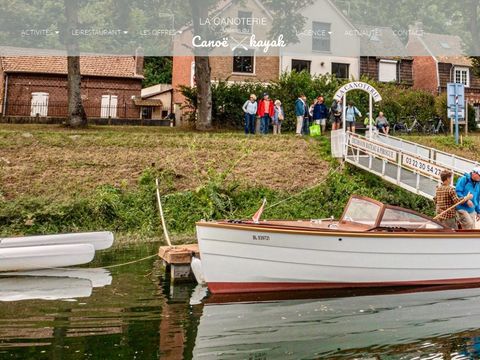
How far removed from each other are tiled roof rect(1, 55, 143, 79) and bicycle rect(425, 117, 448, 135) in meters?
20.1

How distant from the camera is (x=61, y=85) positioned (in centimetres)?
4038

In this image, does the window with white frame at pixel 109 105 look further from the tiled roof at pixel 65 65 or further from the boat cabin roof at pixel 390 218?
the boat cabin roof at pixel 390 218

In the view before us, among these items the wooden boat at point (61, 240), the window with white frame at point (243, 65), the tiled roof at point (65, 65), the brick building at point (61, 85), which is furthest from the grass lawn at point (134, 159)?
the window with white frame at point (243, 65)

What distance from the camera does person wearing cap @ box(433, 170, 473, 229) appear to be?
1244cm

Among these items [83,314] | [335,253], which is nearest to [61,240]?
[83,314]

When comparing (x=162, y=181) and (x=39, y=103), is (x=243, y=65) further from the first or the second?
(x=162, y=181)

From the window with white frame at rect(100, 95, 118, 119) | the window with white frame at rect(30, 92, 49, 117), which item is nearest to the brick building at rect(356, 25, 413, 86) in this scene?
the window with white frame at rect(100, 95, 118, 119)

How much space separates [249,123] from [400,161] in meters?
8.11

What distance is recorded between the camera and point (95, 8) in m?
23.0

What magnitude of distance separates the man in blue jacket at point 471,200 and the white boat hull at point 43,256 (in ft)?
26.0

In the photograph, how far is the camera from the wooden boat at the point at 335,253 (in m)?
10.8

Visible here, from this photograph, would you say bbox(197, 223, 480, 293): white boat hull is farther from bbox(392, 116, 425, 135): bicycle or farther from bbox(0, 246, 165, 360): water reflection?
bbox(392, 116, 425, 135): bicycle

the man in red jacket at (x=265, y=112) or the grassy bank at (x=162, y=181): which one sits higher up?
the man in red jacket at (x=265, y=112)

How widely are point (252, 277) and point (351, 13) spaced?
14.6 meters
